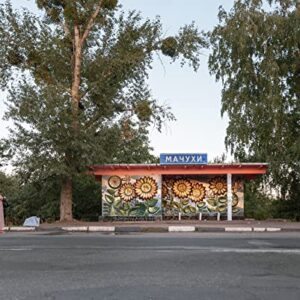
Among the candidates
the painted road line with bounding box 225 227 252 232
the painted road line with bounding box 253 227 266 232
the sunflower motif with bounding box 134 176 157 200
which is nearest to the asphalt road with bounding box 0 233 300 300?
the painted road line with bounding box 225 227 252 232

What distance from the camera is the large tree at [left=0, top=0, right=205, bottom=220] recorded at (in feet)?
79.0

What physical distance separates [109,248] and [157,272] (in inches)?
141

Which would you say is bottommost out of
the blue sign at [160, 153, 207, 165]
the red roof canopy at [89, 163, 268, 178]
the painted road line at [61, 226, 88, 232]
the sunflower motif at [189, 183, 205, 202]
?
the painted road line at [61, 226, 88, 232]

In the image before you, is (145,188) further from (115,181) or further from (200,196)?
(200,196)

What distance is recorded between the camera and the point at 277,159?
28594 mm

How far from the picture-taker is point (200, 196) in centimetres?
2678

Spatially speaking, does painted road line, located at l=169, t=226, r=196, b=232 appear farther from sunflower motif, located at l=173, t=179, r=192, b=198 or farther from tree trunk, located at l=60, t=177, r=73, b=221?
tree trunk, located at l=60, t=177, r=73, b=221

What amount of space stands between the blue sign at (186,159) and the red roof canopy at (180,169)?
1.22 feet

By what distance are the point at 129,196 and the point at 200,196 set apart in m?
3.46

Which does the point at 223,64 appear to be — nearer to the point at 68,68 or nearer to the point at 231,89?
the point at 231,89

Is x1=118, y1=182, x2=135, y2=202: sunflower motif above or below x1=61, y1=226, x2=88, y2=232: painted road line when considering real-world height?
above

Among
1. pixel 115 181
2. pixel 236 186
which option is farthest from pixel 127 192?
pixel 236 186

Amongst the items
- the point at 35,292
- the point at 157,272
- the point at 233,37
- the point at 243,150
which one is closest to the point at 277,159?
the point at 243,150

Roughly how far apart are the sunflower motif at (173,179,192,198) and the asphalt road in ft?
49.1
